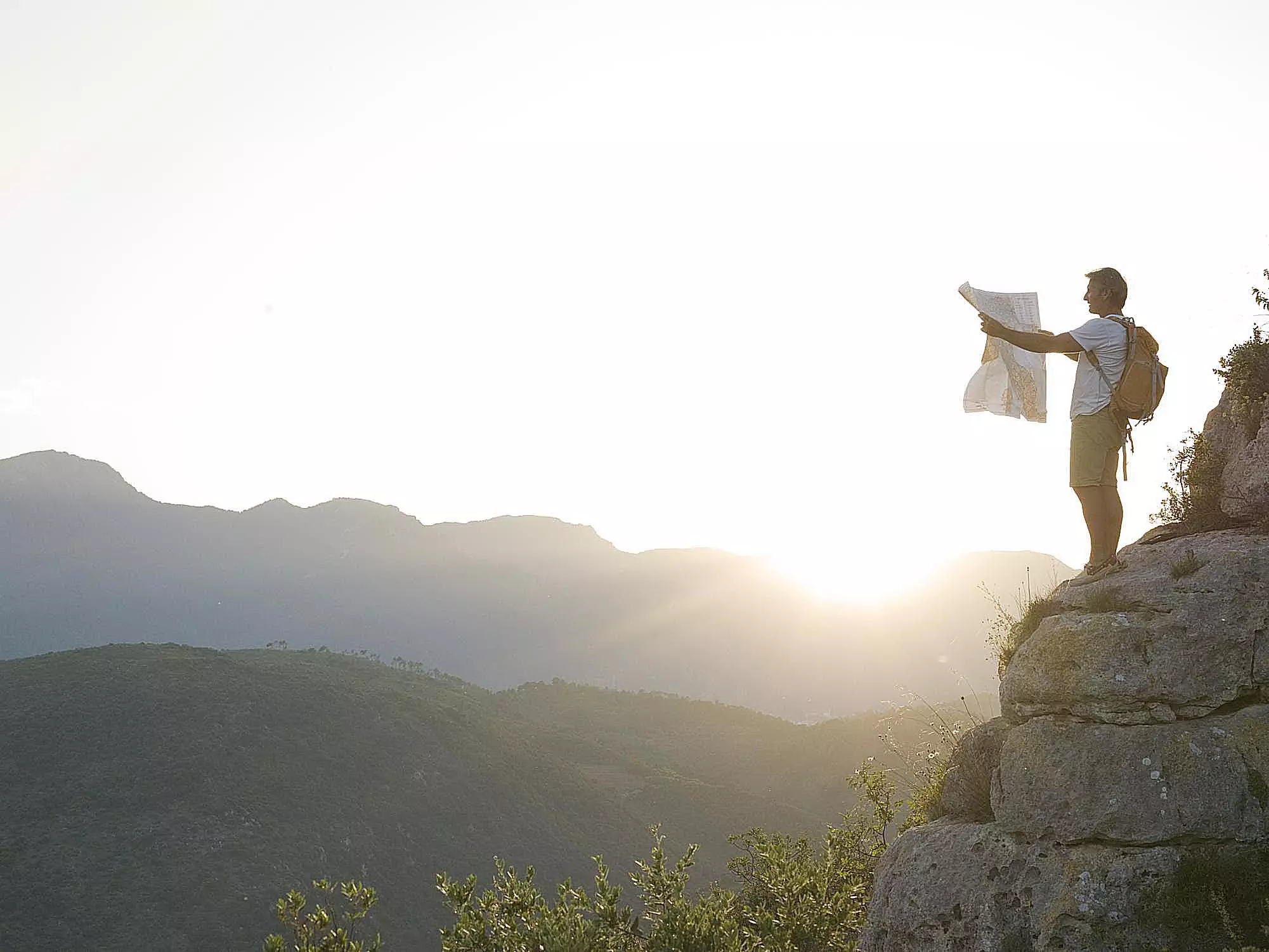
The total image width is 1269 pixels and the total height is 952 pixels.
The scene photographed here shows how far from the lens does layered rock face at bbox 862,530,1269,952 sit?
5082 millimetres

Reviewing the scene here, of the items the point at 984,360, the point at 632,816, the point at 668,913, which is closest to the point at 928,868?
the point at 668,913

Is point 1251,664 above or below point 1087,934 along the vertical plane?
above

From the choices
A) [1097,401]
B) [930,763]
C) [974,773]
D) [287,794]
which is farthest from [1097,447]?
[287,794]

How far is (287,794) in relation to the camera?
58.3 meters

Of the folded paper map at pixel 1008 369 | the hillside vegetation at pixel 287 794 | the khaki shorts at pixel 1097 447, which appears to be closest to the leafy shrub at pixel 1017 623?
the khaki shorts at pixel 1097 447

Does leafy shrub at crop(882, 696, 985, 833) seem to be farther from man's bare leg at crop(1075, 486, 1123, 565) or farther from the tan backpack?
the tan backpack

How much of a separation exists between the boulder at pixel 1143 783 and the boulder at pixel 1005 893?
118 mm

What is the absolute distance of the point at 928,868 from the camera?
5.91 meters

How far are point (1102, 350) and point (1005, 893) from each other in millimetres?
4093

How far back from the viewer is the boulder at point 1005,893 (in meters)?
4.98

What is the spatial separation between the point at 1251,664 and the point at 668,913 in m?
4.23

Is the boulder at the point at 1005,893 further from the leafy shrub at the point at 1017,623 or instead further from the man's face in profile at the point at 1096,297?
the man's face in profile at the point at 1096,297

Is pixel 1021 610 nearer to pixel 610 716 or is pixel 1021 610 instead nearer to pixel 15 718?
pixel 15 718

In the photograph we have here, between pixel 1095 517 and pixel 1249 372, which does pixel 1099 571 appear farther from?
pixel 1249 372
